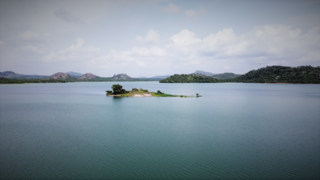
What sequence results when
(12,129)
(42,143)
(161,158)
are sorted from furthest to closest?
(12,129), (42,143), (161,158)

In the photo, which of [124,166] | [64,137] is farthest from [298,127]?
[64,137]

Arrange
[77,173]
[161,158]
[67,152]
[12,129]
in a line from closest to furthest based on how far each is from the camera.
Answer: [77,173] < [161,158] < [67,152] < [12,129]

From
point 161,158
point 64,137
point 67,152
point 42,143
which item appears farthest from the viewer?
point 64,137

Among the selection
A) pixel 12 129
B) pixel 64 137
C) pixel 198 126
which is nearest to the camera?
pixel 64 137

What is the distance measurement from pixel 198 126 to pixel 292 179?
18.1m

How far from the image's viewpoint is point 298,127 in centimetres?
3166

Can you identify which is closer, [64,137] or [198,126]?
[64,137]

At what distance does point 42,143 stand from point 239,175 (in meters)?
26.1

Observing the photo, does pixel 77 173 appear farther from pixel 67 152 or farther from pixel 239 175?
pixel 239 175

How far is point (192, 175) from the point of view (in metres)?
16.3

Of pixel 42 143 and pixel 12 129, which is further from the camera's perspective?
pixel 12 129

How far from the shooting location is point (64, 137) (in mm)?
26359

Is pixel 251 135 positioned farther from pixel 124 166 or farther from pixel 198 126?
pixel 124 166

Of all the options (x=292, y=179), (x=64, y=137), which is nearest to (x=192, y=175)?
(x=292, y=179)
